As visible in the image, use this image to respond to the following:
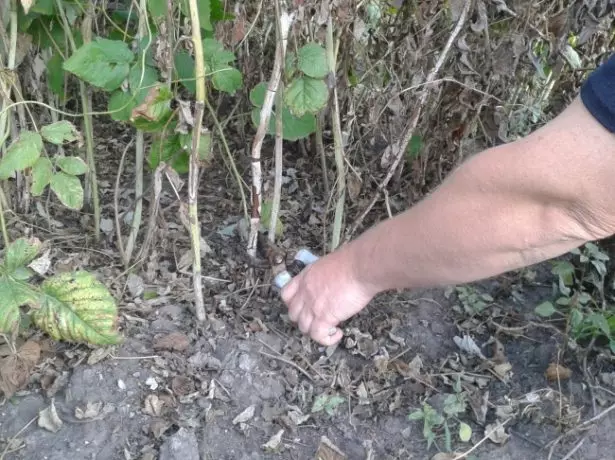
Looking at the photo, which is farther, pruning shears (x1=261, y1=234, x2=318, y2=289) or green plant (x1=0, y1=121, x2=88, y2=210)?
pruning shears (x1=261, y1=234, x2=318, y2=289)

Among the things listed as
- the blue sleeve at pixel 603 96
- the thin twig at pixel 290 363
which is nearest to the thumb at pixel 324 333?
the thin twig at pixel 290 363

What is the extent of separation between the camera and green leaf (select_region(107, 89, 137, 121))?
144 cm

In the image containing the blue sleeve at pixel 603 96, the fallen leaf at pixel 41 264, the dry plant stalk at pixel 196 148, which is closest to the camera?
the blue sleeve at pixel 603 96

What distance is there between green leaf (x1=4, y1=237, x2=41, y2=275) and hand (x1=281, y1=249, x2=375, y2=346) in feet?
1.81

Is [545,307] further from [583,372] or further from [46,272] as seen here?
[46,272]

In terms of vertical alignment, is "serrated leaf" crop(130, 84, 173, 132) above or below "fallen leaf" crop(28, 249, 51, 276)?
above

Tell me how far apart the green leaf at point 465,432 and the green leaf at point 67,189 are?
946 millimetres

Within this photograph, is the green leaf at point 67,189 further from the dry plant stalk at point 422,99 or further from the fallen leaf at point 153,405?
the dry plant stalk at point 422,99

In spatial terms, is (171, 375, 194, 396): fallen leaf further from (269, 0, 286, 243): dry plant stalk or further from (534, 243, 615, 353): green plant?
(534, 243, 615, 353): green plant

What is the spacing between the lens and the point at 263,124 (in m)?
1.54

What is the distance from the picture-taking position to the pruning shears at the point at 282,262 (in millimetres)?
1755

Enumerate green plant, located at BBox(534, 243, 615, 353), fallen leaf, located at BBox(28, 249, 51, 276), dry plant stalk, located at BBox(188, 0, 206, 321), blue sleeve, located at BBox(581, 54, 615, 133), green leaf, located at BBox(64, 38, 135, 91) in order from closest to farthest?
1. blue sleeve, located at BBox(581, 54, 615, 133)
2. dry plant stalk, located at BBox(188, 0, 206, 321)
3. green leaf, located at BBox(64, 38, 135, 91)
4. fallen leaf, located at BBox(28, 249, 51, 276)
5. green plant, located at BBox(534, 243, 615, 353)

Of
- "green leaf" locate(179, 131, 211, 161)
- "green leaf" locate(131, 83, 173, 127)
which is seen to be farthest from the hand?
"green leaf" locate(131, 83, 173, 127)

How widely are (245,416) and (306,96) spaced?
28.0 inches
